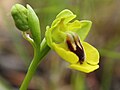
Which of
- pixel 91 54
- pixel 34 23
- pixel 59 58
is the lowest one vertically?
pixel 59 58

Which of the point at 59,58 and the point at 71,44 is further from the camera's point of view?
the point at 59,58

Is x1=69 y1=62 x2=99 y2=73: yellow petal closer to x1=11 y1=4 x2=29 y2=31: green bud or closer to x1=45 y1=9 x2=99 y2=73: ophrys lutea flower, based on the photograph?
x1=45 y1=9 x2=99 y2=73: ophrys lutea flower

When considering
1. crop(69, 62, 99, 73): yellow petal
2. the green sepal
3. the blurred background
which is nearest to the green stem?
the green sepal

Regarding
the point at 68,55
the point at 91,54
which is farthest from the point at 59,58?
the point at 68,55

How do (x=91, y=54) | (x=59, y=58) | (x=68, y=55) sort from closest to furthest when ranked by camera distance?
(x=68, y=55), (x=91, y=54), (x=59, y=58)

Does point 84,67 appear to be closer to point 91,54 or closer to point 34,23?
point 91,54

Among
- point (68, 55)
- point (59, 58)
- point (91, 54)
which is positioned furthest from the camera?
point (59, 58)
